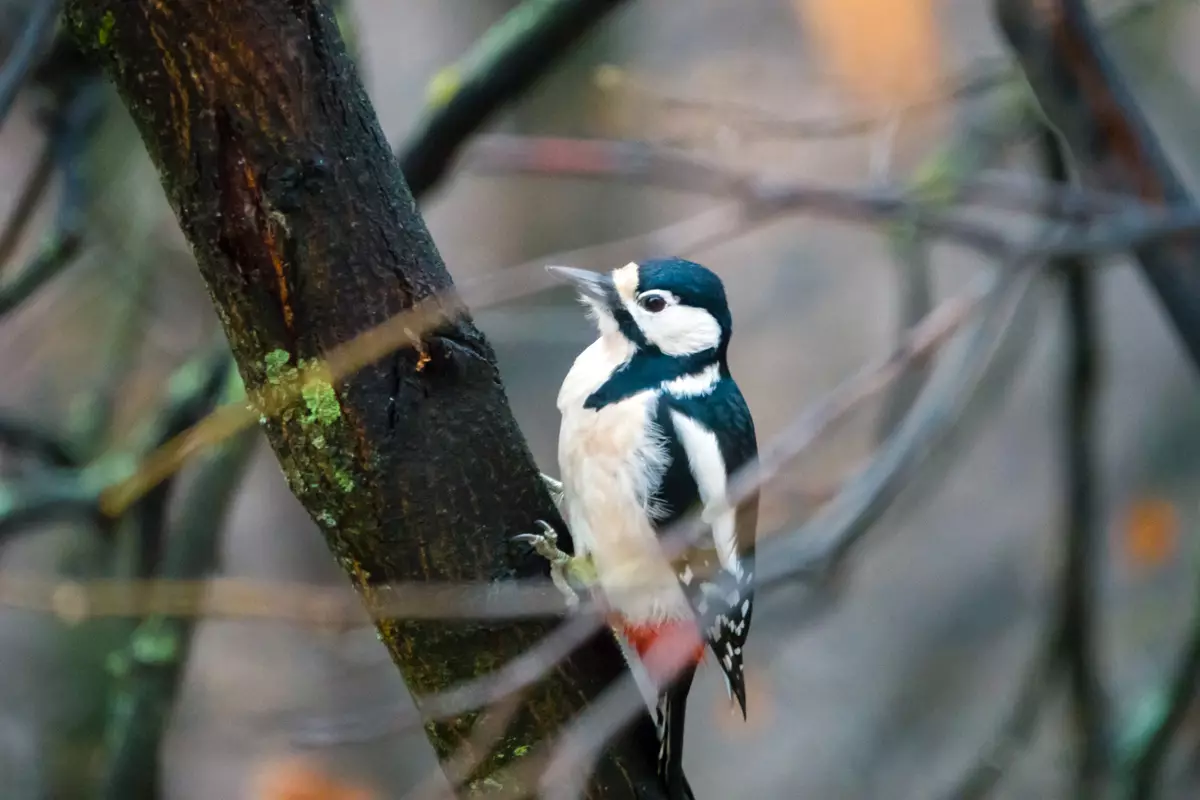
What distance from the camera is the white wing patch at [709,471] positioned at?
1.89 metres

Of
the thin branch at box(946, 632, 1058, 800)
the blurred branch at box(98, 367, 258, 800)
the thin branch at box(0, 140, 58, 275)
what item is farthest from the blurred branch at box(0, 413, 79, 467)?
the thin branch at box(946, 632, 1058, 800)

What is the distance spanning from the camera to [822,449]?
443 cm

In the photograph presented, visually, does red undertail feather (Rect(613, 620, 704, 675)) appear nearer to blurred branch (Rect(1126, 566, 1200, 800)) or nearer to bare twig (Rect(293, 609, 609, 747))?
bare twig (Rect(293, 609, 609, 747))

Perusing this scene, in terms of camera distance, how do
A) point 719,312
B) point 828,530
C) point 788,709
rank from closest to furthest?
point 828,530 → point 719,312 → point 788,709

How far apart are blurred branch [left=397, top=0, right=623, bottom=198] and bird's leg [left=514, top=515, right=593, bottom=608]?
3.13 ft

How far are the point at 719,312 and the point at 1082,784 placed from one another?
163 centimetres

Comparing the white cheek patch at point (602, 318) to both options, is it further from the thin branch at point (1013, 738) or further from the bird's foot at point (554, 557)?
the thin branch at point (1013, 738)

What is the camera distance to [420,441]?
141cm

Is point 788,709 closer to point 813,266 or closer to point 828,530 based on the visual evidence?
point 813,266

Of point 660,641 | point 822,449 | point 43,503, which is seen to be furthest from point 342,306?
point 822,449

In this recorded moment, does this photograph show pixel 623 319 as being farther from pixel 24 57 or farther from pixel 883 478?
pixel 883 478

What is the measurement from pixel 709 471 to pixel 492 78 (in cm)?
90

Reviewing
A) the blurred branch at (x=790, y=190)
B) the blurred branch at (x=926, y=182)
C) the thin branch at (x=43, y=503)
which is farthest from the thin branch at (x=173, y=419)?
the blurred branch at (x=926, y=182)

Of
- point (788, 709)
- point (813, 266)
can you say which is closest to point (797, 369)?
point (813, 266)
